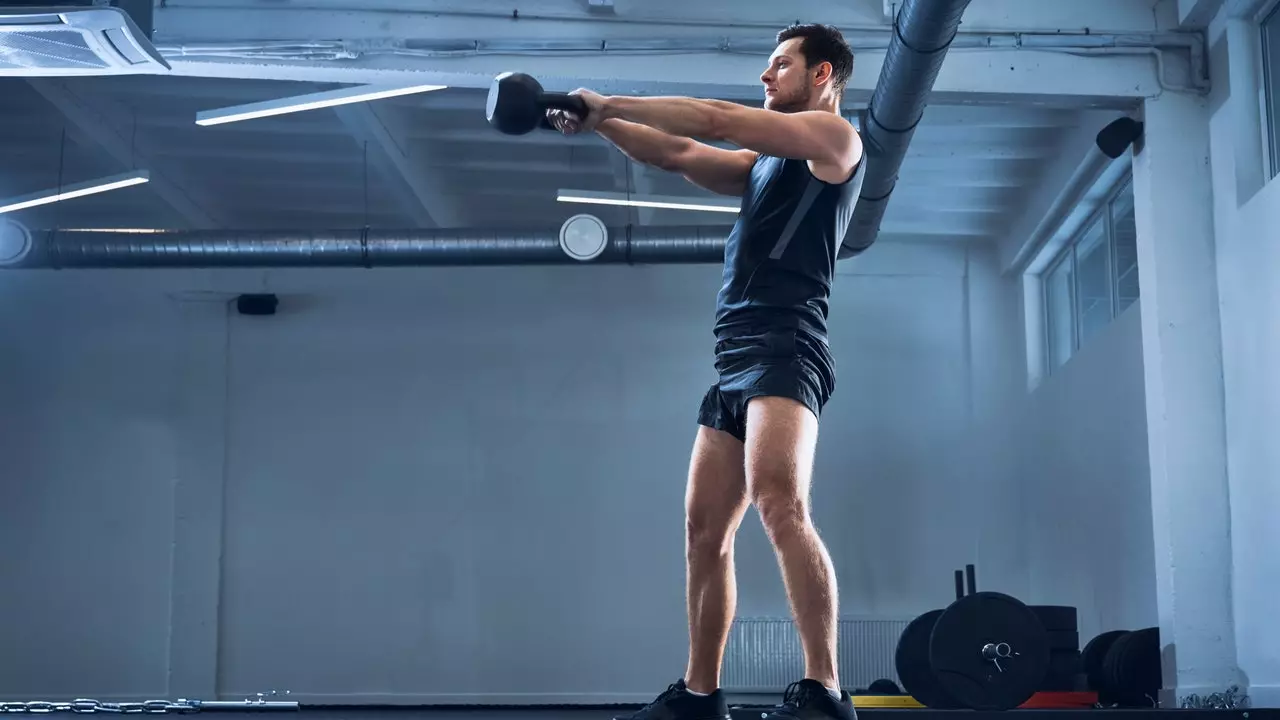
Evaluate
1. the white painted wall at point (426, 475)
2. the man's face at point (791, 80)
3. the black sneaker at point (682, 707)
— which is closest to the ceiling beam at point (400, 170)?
the white painted wall at point (426, 475)

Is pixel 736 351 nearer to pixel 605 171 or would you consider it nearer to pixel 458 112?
pixel 458 112

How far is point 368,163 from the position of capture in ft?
26.1

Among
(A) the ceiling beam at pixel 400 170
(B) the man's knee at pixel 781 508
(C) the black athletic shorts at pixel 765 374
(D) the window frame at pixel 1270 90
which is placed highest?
(A) the ceiling beam at pixel 400 170

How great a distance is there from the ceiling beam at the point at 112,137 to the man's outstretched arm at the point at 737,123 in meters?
5.44

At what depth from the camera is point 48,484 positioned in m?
9.11

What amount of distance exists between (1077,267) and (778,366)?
6.26 m

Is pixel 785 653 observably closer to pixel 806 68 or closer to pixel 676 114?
pixel 806 68

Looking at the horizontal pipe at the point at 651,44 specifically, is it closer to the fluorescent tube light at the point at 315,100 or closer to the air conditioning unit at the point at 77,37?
the fluorescent tube light at the point at 315,100

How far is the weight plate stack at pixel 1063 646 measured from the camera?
5514mm

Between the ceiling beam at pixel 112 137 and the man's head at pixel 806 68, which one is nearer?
the man's head at pixel 806 68

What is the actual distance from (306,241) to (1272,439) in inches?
212

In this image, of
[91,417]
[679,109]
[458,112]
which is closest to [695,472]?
[679,109]

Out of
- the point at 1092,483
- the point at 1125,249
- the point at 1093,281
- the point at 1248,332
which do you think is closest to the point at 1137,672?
the point at 1248,332

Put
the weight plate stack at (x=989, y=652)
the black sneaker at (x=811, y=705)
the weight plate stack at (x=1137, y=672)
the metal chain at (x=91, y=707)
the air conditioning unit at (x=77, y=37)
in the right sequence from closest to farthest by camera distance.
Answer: the black sneaker at (x=811, y=705) < the air conditioning unit at (x=77, y=37) < the metal chain at (x=91, y=707) < the weight plate stack at (x=989, y=652) < the weight plate stack at (x=1137, y=672)
